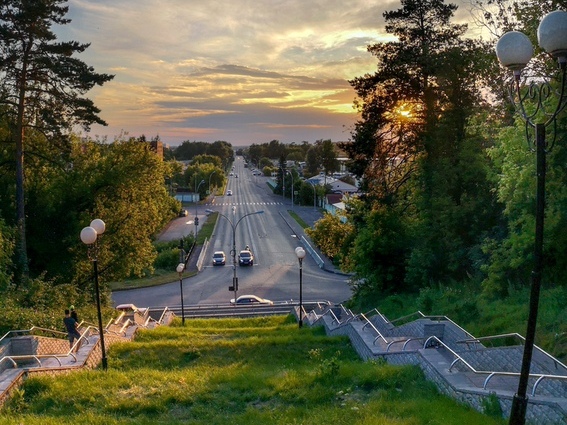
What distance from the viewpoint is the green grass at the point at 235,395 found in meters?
8.02

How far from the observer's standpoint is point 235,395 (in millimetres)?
9672

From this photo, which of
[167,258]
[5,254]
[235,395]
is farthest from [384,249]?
[167,258]

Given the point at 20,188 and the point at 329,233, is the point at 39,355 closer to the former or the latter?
the point at 20,188

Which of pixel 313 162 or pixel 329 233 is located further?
pixel 313 162

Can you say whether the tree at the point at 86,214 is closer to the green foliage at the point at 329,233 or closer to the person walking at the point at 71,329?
the person walking at the point at 71,329

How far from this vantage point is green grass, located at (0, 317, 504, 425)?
316 inches

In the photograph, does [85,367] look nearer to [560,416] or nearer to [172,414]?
[172,414]

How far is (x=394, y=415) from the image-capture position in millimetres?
7738

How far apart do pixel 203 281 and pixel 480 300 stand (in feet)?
92.4

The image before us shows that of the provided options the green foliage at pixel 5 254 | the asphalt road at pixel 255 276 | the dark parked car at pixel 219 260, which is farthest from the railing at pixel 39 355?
the dark parked car at pixel 219 260

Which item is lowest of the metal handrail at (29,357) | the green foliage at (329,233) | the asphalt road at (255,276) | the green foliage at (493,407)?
the asphalt road at (255,276)

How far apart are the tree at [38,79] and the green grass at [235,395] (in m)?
12.2

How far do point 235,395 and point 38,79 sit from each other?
1756cm

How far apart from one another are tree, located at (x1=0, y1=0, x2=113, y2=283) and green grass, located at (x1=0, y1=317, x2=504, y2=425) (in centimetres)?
1219
